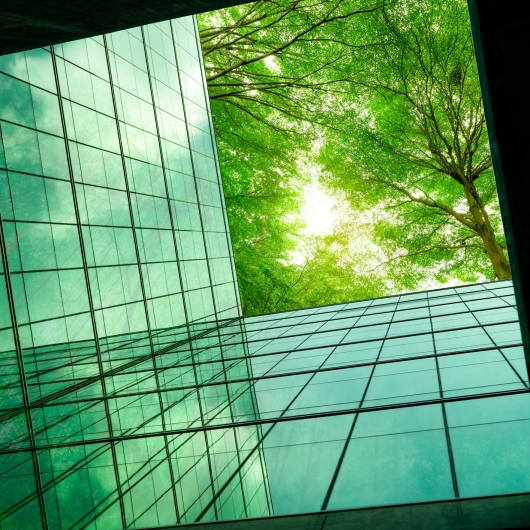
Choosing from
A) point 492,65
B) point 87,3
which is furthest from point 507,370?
point 87,3

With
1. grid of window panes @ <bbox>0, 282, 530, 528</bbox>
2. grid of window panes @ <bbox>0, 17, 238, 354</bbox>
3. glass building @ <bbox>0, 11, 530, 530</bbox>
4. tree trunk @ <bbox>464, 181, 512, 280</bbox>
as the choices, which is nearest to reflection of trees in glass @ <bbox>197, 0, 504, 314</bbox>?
tree trunk @ <bbox>464, 181, 512, 280</bbox>

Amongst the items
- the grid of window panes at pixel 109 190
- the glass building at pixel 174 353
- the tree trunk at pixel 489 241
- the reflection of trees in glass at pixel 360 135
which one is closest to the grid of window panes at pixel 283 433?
the glass building at pixel 174 353

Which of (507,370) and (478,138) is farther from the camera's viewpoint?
(478,138)

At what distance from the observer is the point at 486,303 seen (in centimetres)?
1784

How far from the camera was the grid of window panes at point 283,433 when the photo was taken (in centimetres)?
599

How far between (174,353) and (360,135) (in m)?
18.7

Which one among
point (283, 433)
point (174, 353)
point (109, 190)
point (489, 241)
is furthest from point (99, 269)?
point (489, 241)

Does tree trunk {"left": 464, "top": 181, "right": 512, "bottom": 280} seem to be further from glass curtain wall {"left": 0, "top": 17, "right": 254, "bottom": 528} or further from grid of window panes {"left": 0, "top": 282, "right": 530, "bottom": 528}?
grid of window panes {"left": 0, "top": 282, "right": 530, "bottom": 528}

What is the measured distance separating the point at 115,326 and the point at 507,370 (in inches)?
404

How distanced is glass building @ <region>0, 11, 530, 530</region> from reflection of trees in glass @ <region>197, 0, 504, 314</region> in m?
7.32

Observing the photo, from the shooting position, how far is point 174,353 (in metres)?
17.7

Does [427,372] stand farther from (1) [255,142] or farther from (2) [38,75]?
(1) [255,142]

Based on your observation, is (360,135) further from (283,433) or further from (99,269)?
(283,433)

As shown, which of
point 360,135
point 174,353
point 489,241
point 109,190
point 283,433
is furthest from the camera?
point 360,135
